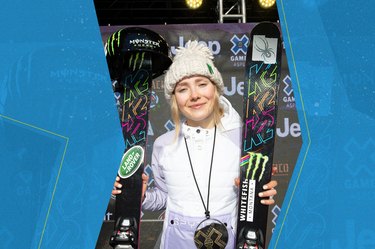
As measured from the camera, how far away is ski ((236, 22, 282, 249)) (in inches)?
104

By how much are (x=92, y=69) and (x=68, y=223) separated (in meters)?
1.06

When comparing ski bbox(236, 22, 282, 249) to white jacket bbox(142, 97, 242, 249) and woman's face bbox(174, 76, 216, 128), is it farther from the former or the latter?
woman's face bbox(174, 76, 216, 128)

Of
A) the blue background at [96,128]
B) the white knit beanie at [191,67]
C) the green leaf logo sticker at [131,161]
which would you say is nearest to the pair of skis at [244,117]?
the green leaf logo sticker at [131,161]

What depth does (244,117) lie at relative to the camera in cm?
268

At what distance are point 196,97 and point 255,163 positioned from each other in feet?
1.62

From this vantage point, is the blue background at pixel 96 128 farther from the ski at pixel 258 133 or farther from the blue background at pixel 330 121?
A: the ski at pixel 258 133

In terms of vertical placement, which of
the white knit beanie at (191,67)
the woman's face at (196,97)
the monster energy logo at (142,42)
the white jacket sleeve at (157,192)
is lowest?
the white jacket sleeve at (157,192)

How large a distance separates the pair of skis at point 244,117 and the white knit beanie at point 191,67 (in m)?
0.13

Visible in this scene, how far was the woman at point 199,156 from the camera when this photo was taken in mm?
2670

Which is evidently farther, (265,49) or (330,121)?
(330,121)

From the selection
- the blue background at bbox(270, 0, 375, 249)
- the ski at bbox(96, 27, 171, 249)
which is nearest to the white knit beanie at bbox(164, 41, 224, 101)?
the ski at bbox(96, 27, 171, 249)

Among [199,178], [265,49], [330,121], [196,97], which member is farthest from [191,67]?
[330,121]

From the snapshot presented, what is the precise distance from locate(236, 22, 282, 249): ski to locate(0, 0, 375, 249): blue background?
603 mm

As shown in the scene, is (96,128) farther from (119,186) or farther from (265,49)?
(265,49)
